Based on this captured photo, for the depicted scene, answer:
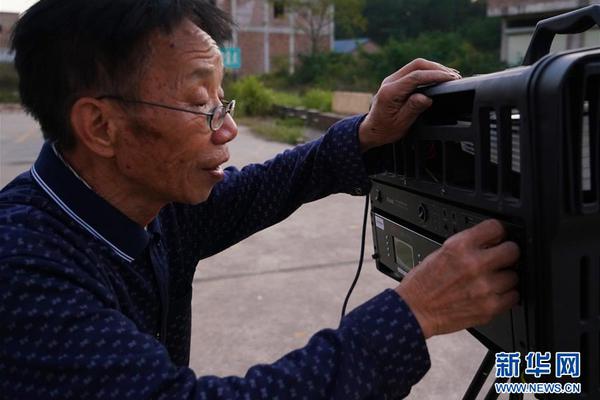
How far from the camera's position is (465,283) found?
772mm

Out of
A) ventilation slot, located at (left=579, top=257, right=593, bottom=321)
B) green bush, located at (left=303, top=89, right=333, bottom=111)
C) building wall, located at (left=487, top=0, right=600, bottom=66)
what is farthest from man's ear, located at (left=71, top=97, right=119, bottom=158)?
building wall, located at (left=487, top=0, right=600, bottom=66)

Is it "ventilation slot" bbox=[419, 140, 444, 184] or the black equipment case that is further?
"ventilation slot" bbox=[419, 140, 444, 184]

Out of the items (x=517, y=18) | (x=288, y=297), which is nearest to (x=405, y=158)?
(x=288, y=297)

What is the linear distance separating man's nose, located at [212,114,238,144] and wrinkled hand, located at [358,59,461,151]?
0.28 metres

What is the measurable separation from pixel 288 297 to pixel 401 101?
2.34 metres

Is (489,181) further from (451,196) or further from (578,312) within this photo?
(578,312)

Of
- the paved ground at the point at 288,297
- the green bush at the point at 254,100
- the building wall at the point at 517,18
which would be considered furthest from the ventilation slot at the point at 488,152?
→ the building wall at the point at 517,18

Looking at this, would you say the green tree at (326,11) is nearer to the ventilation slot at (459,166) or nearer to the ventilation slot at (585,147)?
the ventilation slot at (459,166)

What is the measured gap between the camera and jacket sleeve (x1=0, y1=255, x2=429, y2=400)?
29.3 inches

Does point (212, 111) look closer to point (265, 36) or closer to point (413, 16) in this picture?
point (265, 36)

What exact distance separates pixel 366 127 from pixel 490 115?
42 cm

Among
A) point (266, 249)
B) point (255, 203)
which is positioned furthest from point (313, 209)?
point (255, 203)

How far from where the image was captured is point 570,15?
3.02 feet

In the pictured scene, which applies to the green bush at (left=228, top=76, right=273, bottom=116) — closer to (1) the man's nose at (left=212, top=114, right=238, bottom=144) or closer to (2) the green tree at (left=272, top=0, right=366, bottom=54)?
(2) the green tree at (left=272, top=0, right=366, bottom=54)
